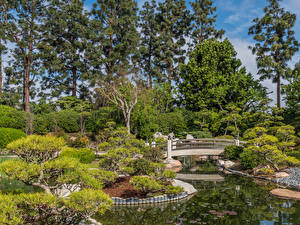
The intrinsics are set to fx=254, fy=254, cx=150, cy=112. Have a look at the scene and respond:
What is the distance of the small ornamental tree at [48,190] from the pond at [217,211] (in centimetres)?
210

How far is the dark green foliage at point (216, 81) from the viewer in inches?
1012

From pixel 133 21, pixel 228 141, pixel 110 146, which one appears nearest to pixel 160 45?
pixel 133 21

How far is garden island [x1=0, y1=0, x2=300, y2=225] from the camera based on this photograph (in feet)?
24.3

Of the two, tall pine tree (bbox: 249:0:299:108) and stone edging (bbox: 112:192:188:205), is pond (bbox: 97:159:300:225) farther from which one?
tall pine tree (bbox: 249:0:299:108)

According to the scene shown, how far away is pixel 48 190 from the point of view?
5.67m

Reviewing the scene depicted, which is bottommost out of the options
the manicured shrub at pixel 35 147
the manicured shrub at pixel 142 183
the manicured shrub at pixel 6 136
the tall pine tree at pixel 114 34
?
the manicured shrub at pixel 142 183

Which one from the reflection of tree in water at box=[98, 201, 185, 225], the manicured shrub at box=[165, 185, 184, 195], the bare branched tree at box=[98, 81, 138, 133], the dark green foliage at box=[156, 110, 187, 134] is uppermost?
the bare branched tree at box=[98, 81, 138, 133]

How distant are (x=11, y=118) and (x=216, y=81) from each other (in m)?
19.4

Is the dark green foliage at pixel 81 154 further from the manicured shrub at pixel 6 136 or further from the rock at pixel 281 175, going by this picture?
the rock at pixel 281 175

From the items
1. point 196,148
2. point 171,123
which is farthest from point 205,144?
point 171,123

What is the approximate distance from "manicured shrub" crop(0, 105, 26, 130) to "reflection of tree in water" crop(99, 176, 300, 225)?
53.1 ft

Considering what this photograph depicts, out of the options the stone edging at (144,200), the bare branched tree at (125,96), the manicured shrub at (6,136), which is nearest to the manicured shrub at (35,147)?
the stone edging at (144,200)

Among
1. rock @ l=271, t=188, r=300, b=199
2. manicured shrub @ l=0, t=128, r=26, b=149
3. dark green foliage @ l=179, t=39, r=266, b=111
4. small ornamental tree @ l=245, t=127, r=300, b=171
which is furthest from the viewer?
dark green foliage @ l=179, t=39, r=266, b=111

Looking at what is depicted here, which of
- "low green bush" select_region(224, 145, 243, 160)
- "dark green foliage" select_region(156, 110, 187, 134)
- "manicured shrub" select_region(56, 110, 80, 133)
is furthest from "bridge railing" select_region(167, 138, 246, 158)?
"manicured shrub" select_region(56, 110, 80, 133)
